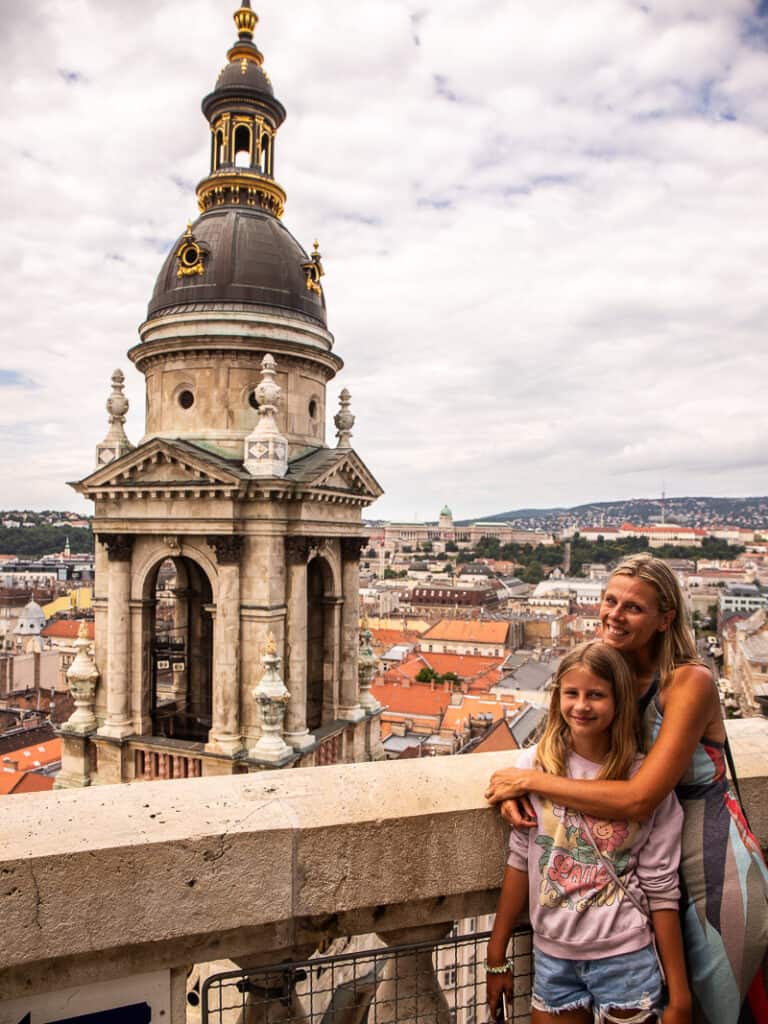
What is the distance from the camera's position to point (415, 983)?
3967 millimetres

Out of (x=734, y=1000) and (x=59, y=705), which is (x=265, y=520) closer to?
(x=734, y=1000)

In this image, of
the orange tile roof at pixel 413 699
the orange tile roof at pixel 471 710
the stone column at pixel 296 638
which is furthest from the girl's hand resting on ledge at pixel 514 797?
the orange tile roof at pixel 413 699

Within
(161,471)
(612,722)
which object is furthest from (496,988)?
(161,471)

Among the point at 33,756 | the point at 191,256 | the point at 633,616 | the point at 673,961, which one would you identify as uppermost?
the point at 191,256

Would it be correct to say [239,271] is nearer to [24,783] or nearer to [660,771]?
[660,771]

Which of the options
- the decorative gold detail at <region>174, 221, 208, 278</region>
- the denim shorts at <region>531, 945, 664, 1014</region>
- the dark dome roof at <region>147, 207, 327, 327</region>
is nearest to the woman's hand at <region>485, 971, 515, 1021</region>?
the denim shorts at <region>531, 945, 664, 1014</region>

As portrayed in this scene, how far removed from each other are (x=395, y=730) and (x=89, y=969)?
58.3 m

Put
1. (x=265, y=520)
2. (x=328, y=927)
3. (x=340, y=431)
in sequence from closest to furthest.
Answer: (x=328, y=927), (x=265, y=520), (x=340, y=431)

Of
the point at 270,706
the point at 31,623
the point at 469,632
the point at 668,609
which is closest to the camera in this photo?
the point at 668,609

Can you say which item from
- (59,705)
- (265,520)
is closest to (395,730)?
(59,705)

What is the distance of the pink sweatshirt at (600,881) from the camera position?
339cm

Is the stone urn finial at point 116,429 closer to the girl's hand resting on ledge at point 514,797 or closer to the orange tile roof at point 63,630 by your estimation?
the girl's hand resting on ledge at point 514,797

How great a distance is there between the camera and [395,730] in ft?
196

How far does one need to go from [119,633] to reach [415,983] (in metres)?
12.9
